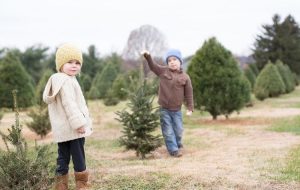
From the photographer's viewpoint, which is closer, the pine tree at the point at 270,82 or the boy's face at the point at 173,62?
the boy's face at the point at 173,62

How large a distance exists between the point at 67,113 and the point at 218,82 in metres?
12.0

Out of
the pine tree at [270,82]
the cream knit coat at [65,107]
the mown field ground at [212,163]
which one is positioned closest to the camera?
the cream knit coat at [65,107]

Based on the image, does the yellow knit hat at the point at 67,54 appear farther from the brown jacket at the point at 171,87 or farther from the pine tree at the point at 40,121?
the pine tree at the point at 40,121

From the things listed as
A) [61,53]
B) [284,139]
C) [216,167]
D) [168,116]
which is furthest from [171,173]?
[284,139]

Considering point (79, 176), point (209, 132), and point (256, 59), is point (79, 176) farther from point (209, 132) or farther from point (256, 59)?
point (256, 59)

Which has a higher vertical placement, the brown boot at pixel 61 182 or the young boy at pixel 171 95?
the young boy at pixel 171 95

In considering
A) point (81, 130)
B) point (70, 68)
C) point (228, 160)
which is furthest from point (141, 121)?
point (81, 130)

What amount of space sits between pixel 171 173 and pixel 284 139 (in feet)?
17.4

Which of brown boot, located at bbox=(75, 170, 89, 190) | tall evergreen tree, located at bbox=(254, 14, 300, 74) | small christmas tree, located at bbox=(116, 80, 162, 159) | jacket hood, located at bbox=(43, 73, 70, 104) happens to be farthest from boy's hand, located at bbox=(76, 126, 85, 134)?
tall evergreen tree, located at bbox=(254, 14, 300, 74)

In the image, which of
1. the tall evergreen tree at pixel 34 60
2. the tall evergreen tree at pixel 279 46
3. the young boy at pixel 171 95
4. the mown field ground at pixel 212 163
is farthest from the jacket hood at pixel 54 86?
the tall evergreen tree at pixel 279 46

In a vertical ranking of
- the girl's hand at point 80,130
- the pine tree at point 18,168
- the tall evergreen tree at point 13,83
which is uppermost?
the tall evergreen tree at point 13,83

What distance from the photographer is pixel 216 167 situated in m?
7.23

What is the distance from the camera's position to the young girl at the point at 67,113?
217 inches

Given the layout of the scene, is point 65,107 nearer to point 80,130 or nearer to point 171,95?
point 80,130
